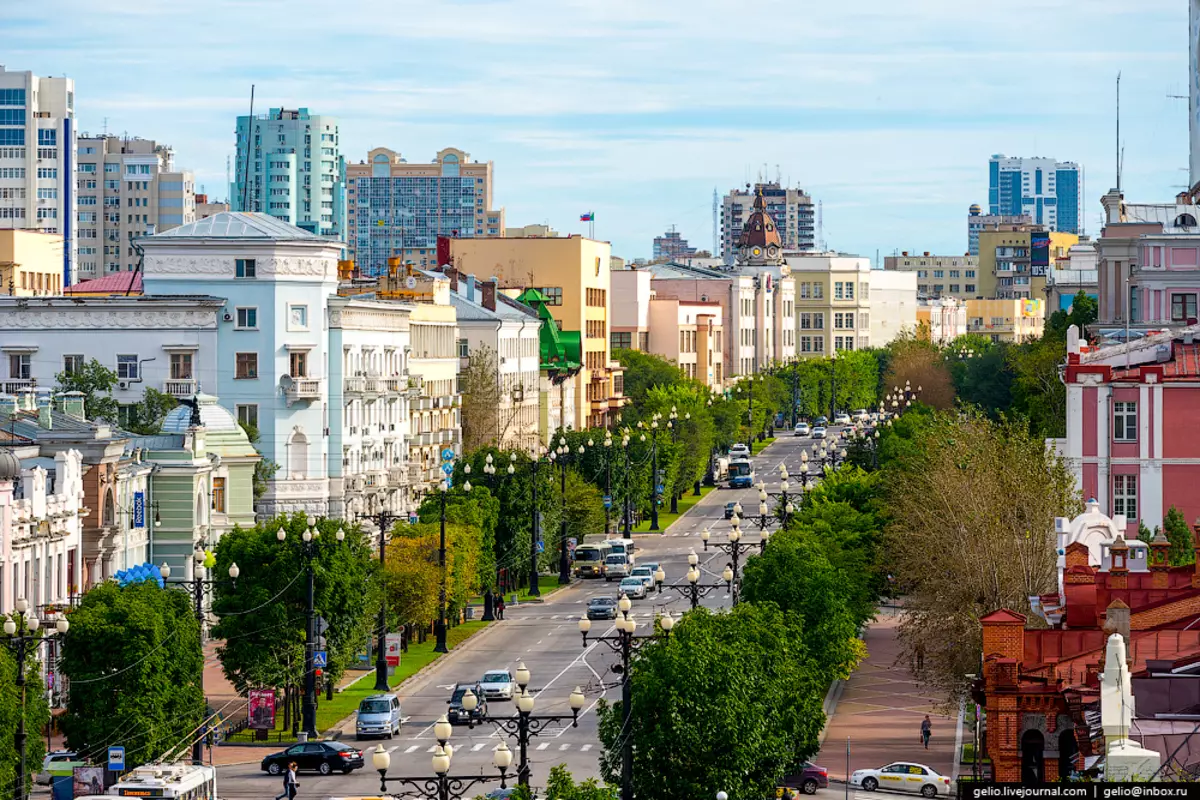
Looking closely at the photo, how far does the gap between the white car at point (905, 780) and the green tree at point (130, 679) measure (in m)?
18.4

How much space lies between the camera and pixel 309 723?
78375 mm

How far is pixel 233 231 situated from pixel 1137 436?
49385mm

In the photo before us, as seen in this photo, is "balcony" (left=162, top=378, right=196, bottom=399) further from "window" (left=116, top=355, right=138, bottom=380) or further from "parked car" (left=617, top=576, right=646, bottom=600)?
"parked car" (left=617, top=576, right=646, bottom=600)

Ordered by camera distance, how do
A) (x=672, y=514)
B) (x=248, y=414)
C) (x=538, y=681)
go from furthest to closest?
(x=672, y=514) → (x=248, y=414) → (x=538, y=681)

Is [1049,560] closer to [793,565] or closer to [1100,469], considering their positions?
[793,565]

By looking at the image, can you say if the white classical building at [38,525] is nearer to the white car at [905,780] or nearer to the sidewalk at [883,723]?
the sidewalk at [883,723]

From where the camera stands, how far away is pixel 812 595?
81.3 metres

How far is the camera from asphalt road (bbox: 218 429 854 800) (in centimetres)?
7244

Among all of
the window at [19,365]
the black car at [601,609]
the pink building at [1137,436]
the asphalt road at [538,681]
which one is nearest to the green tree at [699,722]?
the asphalt road at [538,681]

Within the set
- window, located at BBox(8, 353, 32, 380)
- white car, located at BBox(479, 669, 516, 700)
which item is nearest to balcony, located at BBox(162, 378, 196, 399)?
window, located at BBox(8, 353, 32, 380)

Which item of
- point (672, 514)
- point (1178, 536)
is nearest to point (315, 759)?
point (1178, 536)

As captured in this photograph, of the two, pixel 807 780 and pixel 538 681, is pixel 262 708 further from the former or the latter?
pixel 807 780

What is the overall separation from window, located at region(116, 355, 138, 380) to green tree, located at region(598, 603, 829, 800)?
66.5m

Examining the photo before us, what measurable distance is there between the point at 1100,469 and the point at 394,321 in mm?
53567
